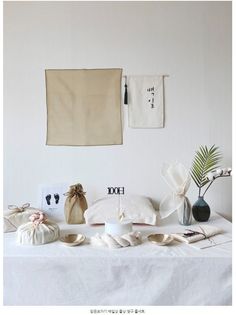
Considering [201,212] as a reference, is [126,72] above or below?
above

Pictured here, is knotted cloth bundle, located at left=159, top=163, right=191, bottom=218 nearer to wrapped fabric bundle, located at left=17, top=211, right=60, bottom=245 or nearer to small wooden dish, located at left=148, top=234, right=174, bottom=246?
small wooden dish, located at left=148, top=234, right=174, bottom=246

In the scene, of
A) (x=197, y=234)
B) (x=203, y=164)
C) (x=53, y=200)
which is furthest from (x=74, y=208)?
(x=203, y=164)

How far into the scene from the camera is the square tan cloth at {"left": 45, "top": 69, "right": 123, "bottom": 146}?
1446 mm

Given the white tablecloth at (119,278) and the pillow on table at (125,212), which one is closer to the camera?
the white tablecloth at (119,278)

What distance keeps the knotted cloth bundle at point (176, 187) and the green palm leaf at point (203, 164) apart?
0.13m

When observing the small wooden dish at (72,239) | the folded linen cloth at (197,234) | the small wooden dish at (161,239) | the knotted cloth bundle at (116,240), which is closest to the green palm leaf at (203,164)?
the folded linen cloth at (197,234)

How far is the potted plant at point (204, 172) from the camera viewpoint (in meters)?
1.19

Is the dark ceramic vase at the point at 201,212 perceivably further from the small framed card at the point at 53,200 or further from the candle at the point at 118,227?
the small framed card at the point at 53,200

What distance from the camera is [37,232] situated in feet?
3.19

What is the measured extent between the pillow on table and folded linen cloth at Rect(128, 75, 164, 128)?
448 millimetres

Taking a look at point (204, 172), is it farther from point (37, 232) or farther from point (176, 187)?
point (37, 232)

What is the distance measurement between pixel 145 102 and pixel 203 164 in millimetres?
455

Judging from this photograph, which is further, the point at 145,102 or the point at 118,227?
the point at 145,102

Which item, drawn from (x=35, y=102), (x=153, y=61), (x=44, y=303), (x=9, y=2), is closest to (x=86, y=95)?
(x=35, y=102)
